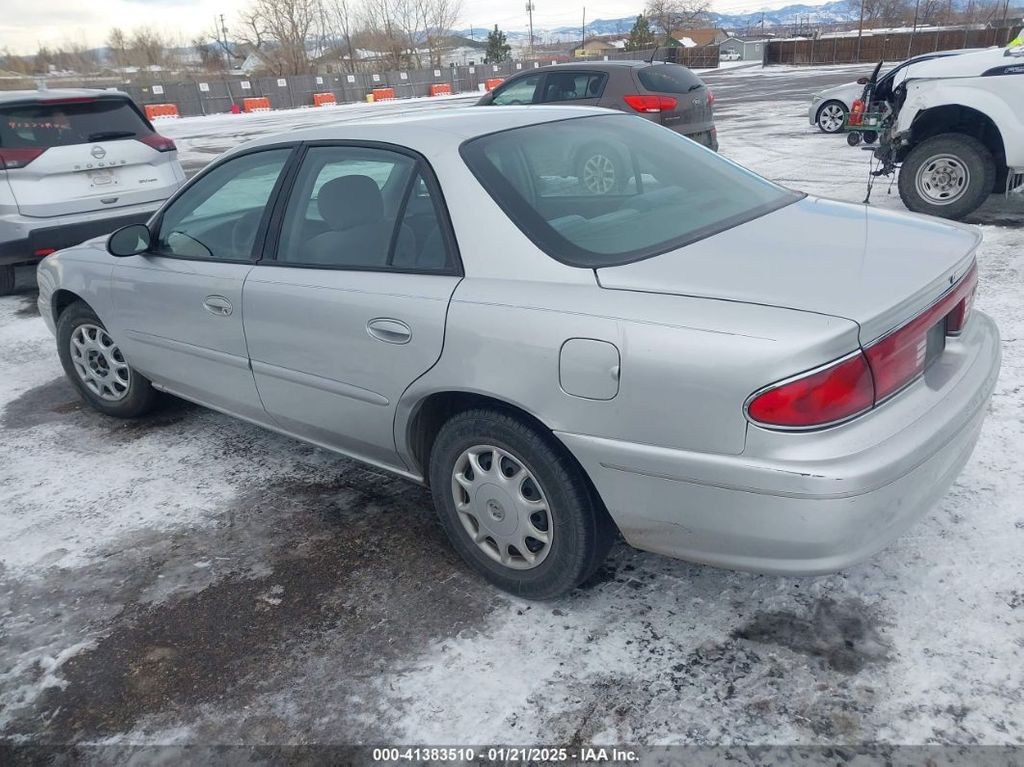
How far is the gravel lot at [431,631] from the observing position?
87.0 inches

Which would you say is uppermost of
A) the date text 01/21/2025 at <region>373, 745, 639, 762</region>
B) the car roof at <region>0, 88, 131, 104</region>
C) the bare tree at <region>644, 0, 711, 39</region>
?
the bare tree at <region>644, 0, 711, 39</region>

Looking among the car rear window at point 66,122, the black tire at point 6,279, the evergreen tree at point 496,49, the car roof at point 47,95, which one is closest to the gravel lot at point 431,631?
the car rear window at point 66,122

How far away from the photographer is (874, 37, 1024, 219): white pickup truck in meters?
6.50

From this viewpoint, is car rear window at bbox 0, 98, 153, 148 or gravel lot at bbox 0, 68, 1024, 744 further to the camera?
car rear window at bbox 0, 98, 153, 148

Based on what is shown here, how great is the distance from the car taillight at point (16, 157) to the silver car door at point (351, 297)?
456 centimetres

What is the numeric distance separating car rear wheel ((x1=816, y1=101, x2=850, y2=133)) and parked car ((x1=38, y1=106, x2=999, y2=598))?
11688 millimetres

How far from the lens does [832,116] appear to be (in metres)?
13.6

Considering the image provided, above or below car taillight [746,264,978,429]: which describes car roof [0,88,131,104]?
above

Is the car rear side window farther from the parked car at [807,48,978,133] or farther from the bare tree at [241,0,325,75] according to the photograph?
the bare tree at [241,0,325,75]

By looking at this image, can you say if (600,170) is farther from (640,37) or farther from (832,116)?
(640,37)

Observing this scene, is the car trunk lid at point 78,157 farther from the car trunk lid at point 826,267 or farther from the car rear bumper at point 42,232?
the car trunk lid at point 826,267

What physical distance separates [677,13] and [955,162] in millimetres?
93771

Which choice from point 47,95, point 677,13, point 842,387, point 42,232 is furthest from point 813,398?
point 677,13

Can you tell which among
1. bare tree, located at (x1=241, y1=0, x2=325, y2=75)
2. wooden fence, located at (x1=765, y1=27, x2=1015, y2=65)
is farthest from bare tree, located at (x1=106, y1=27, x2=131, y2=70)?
wooden fence, located at (x1=765, y1=27, x2=1015, y2=65)
